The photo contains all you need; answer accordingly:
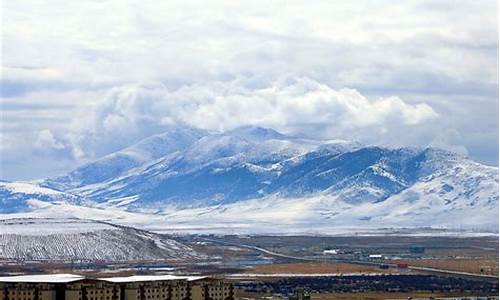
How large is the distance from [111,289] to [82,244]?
6661 centimetres

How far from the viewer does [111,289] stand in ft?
165

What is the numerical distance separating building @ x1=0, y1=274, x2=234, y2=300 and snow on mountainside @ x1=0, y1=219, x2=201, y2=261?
5942cm

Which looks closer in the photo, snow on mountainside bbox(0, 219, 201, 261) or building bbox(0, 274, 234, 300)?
building bbox(0, 274, 234, 300)

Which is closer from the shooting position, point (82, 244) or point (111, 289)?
point (111, 289)

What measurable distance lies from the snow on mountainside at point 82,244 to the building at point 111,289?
195ft

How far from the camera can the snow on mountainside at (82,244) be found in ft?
370

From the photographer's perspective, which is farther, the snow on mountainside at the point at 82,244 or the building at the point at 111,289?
→ the snow on mountainside at the point at 82,244

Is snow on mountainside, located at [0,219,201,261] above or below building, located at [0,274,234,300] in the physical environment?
above

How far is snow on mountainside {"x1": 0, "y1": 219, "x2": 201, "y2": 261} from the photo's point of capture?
112812 mm

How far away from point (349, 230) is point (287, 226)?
1209cm

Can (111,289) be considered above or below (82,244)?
below

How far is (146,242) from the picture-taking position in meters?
121

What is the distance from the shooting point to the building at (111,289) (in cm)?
4950

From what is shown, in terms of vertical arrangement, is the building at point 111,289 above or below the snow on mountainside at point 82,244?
below
